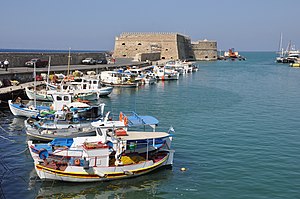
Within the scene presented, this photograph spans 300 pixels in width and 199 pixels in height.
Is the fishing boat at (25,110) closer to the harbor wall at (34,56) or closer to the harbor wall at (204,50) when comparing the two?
the harbor wall at (34,56)

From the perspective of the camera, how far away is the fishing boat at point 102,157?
13.3 meters

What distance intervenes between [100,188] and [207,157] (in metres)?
5.54

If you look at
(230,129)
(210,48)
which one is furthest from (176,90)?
(210,48)

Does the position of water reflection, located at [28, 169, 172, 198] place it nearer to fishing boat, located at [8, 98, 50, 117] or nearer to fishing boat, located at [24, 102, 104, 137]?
fishing boat, located at [24, 102, 104, 137]

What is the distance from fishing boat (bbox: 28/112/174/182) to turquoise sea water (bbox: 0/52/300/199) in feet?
1.16

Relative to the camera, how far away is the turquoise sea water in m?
13.0

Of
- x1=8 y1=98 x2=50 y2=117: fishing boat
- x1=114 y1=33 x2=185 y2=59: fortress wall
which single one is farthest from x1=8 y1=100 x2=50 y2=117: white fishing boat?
x1=114 y1=33 x2=185 y2=59: fortress wall

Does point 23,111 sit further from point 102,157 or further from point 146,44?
point 146,44

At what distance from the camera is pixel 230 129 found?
21.9 metres

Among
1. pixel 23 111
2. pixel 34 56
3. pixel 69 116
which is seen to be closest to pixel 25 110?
pixel 23 111

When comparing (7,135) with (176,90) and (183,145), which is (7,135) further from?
(176,90)

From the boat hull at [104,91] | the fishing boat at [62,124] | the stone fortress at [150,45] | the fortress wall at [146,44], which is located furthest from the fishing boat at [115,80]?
the fortress wall at [146,44]

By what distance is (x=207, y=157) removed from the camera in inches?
651

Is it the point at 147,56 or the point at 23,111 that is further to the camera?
the point at 147,56
